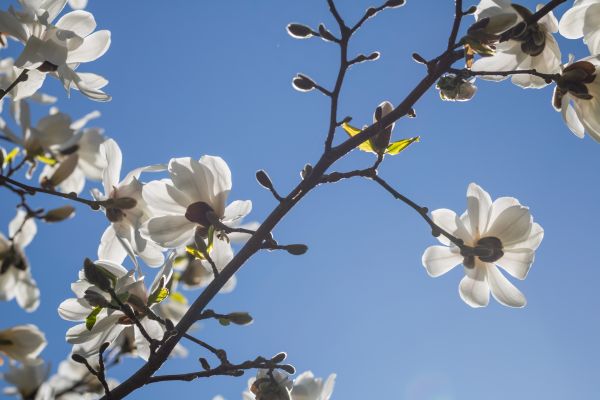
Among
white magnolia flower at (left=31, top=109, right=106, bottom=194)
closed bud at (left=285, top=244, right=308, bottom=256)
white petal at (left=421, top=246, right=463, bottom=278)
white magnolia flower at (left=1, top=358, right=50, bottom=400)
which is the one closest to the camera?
closed bud at (left=285, top=244, right=308, bottom=256)

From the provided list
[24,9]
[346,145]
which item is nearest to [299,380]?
[346,145]

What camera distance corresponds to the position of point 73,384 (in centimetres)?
251

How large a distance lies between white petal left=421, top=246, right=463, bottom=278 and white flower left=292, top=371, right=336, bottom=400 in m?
0.53

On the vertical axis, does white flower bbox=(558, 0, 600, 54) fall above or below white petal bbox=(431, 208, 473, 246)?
above

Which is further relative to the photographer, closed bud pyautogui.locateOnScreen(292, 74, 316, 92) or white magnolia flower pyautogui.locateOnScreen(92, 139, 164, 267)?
white magnolia flower pyautogui.locateOnScreen(92, 139, 164, 267)

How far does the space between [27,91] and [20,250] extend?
0.73 metres

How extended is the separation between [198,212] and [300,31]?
61 cm

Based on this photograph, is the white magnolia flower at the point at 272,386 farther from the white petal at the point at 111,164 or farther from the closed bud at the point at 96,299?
the white petal at the point at 111,164

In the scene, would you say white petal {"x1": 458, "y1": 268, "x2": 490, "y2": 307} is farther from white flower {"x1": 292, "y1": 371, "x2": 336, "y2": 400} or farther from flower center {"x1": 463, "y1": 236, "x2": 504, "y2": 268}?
white flower {"x1": 292, "y1": 371, "x2": 336, "y2": 400}

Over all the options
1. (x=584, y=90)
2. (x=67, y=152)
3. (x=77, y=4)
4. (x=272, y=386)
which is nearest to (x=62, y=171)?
(x=67, y=152)

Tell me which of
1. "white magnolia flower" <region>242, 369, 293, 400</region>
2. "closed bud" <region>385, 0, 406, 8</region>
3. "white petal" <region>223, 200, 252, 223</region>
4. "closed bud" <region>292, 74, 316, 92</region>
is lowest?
"white magnolia flower" <region>242, 369, 293, 400</region>

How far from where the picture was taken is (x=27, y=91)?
6.24 feet

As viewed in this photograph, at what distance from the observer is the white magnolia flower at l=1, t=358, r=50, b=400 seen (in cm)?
242

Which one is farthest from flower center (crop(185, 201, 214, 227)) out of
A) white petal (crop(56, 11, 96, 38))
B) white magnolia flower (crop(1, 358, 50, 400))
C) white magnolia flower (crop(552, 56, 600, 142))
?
white magnolia flower (crop(1, 358, 50, 400))
